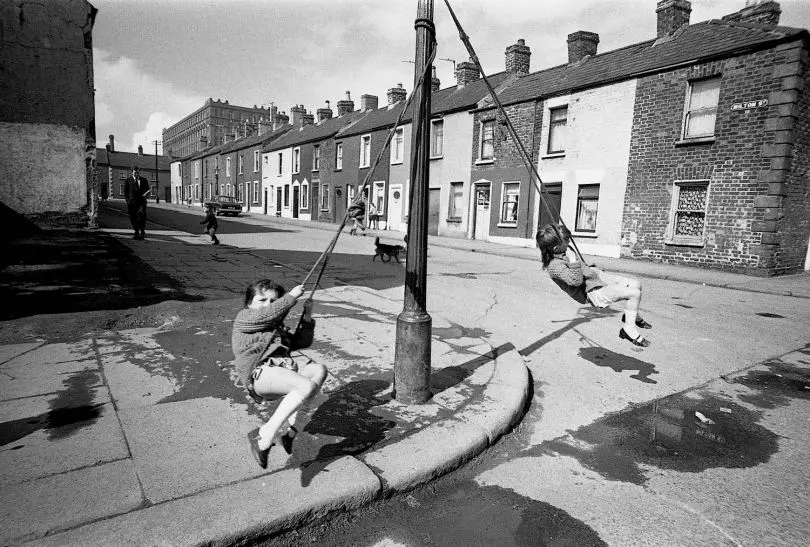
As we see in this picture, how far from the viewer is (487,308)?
7.74m

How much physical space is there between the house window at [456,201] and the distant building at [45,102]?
16.0 metres

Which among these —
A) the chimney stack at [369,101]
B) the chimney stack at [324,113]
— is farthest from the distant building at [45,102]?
the chimney stack at [324,113]

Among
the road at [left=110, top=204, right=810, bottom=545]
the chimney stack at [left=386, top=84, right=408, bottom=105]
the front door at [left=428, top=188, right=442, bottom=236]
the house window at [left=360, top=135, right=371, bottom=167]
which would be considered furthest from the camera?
the chimney stack at [left=386, top=84, right=408, bottom=105]

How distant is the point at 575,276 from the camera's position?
16.2 feet

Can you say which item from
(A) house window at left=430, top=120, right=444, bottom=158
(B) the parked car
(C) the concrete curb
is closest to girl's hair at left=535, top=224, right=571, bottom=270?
(C) the concrete curb

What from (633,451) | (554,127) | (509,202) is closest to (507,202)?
(509,202)

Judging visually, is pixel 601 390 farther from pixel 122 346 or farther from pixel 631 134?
pixel 631 134

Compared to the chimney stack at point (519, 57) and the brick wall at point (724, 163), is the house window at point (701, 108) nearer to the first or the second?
the brick wall at point (724, 163)

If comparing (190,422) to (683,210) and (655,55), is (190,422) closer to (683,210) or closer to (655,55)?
(683,210)

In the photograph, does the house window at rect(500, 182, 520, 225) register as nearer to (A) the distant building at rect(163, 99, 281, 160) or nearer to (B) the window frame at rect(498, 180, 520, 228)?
(B) the window frame at rect(498, 180, 520, 228)

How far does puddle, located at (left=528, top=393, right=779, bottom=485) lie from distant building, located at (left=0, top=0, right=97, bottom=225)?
48.2ft

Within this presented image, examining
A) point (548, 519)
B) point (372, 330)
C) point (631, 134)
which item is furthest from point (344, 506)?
point (631, 134)

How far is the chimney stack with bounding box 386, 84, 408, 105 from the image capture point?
32781 mm

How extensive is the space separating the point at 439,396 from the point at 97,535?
2470mm
